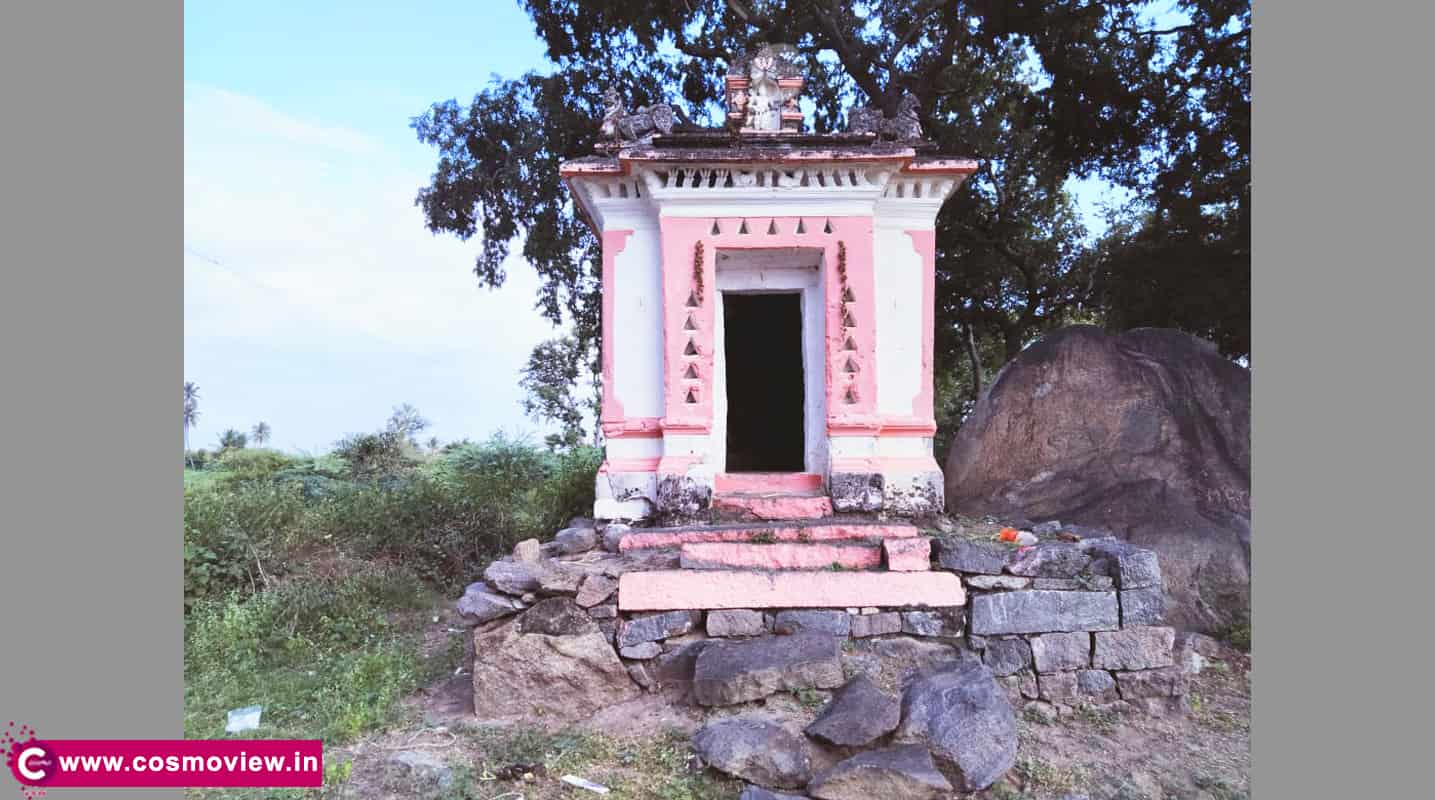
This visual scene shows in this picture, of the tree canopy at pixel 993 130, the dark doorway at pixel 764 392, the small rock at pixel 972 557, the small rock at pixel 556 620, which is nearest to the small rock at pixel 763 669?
the small rock at pixel 556 620

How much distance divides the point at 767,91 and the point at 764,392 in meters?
4.18

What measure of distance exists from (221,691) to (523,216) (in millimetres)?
8539

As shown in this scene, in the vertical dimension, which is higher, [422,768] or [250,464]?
[250,464]

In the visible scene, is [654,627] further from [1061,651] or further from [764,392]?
[764,392]

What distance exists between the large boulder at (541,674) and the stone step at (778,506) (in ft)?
5.63

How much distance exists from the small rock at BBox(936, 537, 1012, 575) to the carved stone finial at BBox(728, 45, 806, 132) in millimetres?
3993

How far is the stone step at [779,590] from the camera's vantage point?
16.9ft

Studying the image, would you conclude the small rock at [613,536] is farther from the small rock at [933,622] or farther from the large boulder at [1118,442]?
the large boulder at [1118,442]

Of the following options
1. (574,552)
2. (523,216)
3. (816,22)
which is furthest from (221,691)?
(816,22)

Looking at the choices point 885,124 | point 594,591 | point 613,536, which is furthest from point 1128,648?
point 885,124

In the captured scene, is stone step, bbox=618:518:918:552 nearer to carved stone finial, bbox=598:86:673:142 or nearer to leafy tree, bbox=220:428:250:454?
carved stone finial, bbox=598:86:673:142

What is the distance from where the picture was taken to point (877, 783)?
3.97m

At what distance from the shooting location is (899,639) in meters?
5.26

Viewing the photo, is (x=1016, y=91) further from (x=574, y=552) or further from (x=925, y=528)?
(x=574, y=552)
